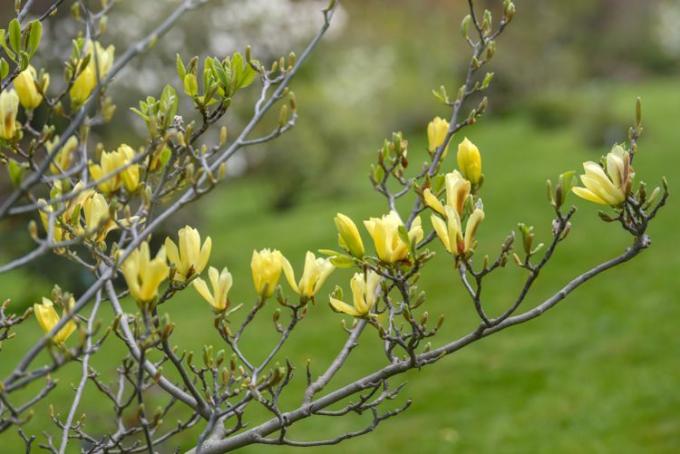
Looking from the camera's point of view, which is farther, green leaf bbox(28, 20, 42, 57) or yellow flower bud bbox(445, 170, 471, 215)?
yellow flower bud bbox(445, 170, 471, 215)

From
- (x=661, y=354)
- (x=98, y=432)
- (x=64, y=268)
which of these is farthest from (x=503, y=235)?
(x=98, y=432)

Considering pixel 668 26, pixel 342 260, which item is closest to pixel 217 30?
pixel 342 260

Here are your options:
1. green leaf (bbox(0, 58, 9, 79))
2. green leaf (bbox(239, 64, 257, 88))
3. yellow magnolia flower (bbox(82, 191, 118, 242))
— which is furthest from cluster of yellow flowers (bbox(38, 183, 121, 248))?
green leaf (bbox(239, 64, 257, 88))

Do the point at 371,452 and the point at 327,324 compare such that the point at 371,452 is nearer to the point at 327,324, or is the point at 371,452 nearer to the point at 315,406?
the point at 327,324

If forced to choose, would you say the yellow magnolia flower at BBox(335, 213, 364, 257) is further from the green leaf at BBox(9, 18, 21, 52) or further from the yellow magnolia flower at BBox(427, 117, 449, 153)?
the green leaf at BBox(9, 18, 21, 52)

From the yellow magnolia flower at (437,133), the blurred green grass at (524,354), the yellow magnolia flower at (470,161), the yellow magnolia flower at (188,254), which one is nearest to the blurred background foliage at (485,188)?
the blurred green grass at (524,354)

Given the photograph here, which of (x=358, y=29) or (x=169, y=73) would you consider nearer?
(x=169, y=73)

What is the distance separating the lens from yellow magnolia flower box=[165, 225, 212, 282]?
1.83m

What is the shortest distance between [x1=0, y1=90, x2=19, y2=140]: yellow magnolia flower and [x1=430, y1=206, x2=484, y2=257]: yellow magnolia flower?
79 cm

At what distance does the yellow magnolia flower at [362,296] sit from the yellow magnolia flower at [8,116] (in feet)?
2.25

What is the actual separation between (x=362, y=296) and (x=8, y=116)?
0.75 m

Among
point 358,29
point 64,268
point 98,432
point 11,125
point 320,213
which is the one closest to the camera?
point 11,125

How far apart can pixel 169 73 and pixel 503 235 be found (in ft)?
18.1

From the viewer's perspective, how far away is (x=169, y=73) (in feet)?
45.9
